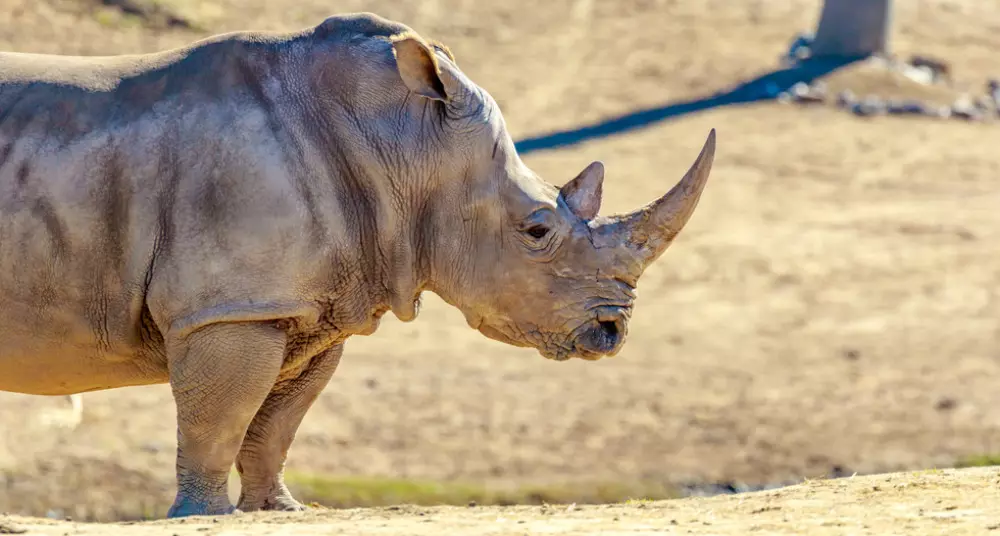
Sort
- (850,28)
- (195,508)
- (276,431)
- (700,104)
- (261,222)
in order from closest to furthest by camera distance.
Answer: (261,222) → (195,508) → (276,431) → (700,104) → (850,28)

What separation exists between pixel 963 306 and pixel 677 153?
4.66 m

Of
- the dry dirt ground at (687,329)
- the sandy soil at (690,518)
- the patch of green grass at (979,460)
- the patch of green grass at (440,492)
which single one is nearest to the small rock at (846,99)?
the dry dirt ground at (687,329)

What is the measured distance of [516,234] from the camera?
8750 millimetres

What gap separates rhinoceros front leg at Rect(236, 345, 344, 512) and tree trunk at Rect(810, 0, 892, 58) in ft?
56.5

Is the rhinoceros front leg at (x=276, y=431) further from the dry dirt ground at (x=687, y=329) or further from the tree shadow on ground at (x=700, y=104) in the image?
the tree shadow on ground at (x=700, y=104)

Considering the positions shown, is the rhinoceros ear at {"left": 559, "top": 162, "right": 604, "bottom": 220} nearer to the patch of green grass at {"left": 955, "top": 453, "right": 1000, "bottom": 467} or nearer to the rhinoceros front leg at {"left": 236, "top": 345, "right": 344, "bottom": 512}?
the rhinoceros front leg at {"left": 236, "top": 345, "right": 344, "bottom": 512}

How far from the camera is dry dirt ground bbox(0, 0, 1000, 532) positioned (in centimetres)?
1460

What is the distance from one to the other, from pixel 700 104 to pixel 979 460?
958 centimetres

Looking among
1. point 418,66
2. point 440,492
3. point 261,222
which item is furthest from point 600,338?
point 440,492

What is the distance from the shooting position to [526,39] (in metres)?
25.6

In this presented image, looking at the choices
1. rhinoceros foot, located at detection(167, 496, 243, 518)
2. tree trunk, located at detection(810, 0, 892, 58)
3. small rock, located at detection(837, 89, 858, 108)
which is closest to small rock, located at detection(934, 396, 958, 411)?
small rock, located at detection(837, 89, 858, 108)

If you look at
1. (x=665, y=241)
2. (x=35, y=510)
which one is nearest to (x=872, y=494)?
(x=665, y=241)

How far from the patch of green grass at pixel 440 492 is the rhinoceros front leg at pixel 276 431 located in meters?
4.13

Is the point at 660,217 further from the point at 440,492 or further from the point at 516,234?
the point at 440,492
